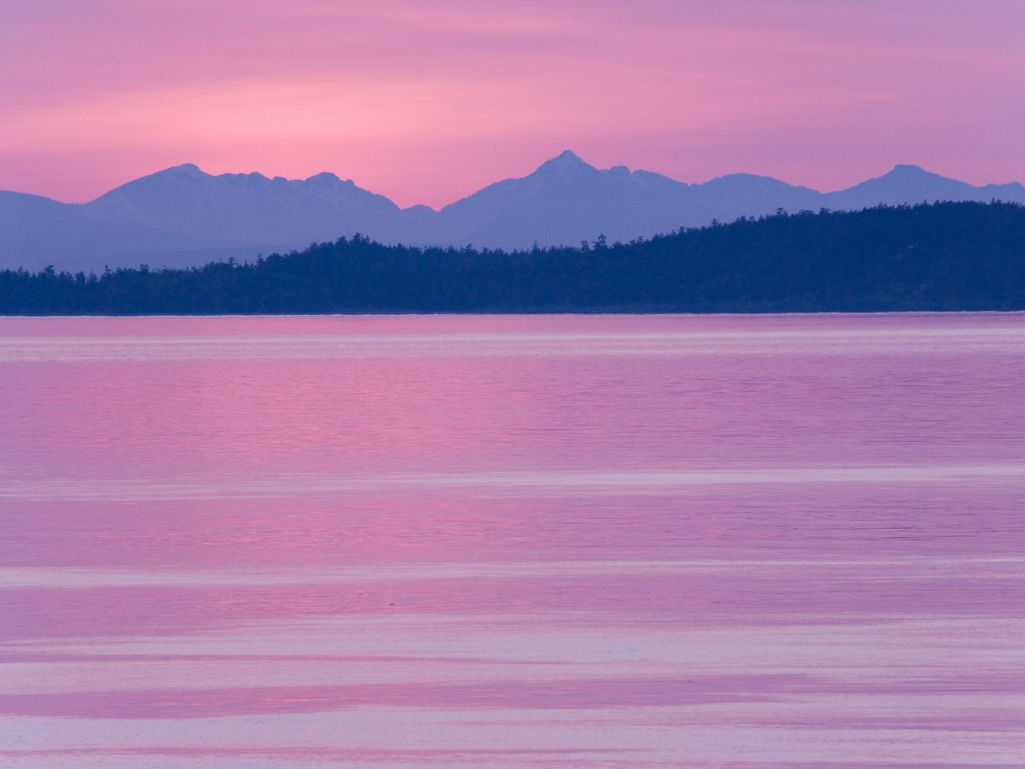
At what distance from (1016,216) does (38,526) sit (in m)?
191

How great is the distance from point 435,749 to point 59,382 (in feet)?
146

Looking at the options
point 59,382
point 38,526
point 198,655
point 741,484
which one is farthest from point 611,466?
point 59,382

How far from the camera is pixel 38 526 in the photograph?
17.7m

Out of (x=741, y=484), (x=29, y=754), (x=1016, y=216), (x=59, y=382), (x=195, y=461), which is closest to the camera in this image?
(x=29, y=754)

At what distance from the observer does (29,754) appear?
926 centimetres

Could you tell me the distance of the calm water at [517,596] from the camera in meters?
9.62

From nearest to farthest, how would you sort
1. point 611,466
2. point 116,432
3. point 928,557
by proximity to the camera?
point 928,557 < point 611,466 < point 116,432

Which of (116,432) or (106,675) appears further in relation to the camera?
(116,432)

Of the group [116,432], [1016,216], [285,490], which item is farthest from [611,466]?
[1016,216]

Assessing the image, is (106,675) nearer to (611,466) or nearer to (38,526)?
(38,526)

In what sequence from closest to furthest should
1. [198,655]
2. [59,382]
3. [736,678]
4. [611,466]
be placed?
1. [736,678]
2. [198,655]
3. [611,466]
4. [59,382]

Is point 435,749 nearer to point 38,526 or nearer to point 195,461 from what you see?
point 38,526

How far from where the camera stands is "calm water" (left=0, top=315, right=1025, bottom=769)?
9.62 m

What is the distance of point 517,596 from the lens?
1358cm
